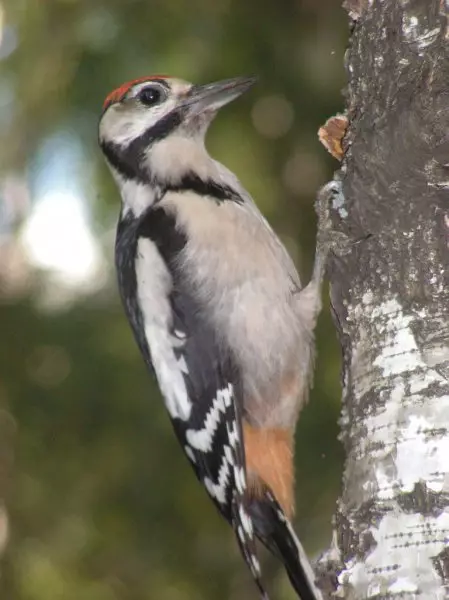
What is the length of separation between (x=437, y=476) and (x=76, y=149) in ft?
8.55

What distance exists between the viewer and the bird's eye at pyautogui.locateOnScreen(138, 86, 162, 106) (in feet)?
10.5

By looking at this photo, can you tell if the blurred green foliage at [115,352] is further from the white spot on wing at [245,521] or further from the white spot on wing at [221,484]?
the white spot on wing at [245,521]

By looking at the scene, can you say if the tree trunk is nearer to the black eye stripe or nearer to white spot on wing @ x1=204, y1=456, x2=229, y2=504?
white spot on wing @ x1=204, y1=456, x2=229, y2=504

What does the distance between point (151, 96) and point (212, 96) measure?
21 centimetres

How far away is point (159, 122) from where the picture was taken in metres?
3.18

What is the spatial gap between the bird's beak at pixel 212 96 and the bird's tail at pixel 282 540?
1.21 meters

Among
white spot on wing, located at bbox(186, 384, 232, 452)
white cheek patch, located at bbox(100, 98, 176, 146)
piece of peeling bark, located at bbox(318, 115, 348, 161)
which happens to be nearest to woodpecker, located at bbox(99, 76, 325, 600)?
white spot on wing, located at bbox(186, 384, 232, 452)

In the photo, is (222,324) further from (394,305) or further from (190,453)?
(394,305)

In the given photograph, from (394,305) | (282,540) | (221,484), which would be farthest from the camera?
(221,484)

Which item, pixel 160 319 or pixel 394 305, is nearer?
pixel 394 305

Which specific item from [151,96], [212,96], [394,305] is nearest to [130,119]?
[151,96]

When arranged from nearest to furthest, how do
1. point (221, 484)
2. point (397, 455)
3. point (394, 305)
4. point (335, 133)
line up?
point (397, 455)
point (394, 305)
point (335, 133)
point (221, 484)

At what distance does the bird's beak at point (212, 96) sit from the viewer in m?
3.11

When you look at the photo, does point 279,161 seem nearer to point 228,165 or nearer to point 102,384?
point 228,165
